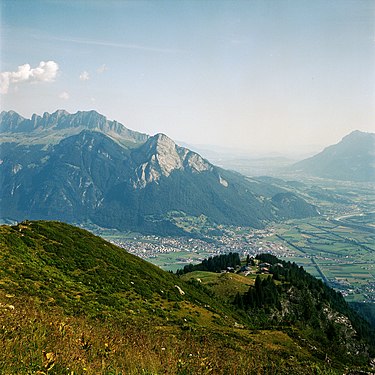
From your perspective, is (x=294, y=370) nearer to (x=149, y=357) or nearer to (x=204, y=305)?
(x=149, y=357)

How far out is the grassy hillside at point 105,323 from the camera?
10.4m

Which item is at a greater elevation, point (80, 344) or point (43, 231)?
point (80, 344)

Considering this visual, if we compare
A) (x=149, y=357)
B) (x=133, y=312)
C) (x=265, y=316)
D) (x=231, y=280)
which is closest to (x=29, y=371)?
(x=149, y=357)

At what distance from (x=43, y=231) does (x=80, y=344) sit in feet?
145

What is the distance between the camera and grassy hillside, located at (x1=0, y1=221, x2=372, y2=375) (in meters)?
10.4

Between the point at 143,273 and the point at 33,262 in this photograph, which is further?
the point at 143,273

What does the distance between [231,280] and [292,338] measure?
57464mm

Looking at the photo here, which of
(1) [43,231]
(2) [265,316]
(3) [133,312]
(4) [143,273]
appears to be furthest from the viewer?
(2) [265,316]

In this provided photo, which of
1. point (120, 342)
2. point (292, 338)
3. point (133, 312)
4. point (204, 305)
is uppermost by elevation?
point (120, 342)

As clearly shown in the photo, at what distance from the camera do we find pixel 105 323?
2117 centimetres

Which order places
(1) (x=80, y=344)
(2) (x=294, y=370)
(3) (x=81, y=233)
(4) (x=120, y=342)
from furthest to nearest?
(3) (x=81, y=233)
(2) (x=294, y=370)
(4) (x=120, y=342)
(1) (x=80, y=344)

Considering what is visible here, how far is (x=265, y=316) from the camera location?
235 feet

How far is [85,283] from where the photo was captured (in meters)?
38.6

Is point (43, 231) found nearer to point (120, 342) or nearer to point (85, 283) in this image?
point (85, 283)
